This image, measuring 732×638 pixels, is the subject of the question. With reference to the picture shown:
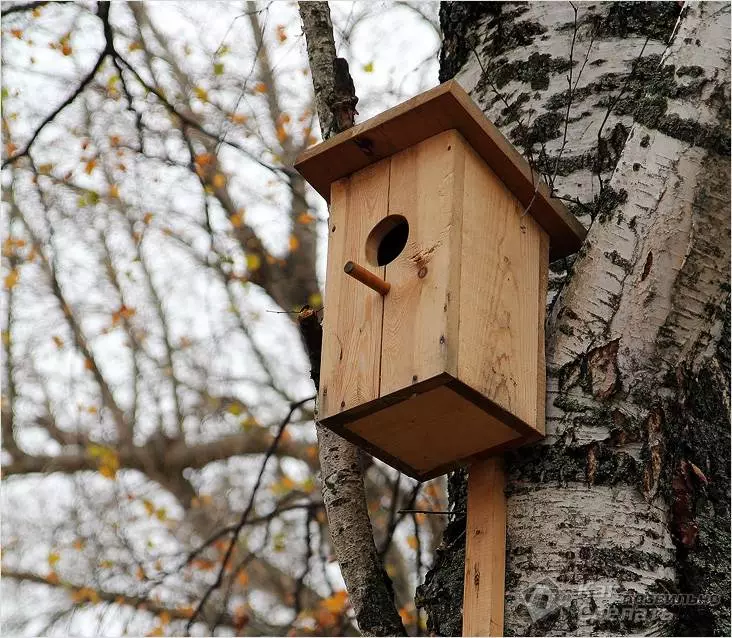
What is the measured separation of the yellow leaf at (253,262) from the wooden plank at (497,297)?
17.8 feet

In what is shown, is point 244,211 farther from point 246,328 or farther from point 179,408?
point 179,408

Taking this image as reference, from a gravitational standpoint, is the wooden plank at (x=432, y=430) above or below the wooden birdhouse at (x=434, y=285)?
below

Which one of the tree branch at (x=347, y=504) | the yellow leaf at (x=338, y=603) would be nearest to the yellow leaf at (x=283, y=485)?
the yellow leaf at (x=338, y=603)

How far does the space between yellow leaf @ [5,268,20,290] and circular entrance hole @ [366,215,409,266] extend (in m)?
7.12

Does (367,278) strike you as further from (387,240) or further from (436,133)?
(436,133)

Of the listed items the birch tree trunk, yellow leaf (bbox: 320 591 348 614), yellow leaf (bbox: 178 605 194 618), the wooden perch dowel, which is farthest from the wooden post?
yellow leaf (bbox: 178 605 194 618)

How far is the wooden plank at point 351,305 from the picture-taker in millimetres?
2299

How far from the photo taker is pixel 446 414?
2.28 metres

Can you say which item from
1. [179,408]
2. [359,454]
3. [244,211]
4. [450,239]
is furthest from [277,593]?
[450,239]

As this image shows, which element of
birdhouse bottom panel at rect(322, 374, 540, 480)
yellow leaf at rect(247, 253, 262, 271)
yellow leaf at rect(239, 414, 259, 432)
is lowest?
birdhouse bottom panel at rect(322, 374, 540, 480)

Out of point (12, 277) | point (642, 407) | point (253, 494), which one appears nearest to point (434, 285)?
point (642, 407)

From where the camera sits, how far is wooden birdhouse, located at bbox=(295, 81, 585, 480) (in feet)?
7.29

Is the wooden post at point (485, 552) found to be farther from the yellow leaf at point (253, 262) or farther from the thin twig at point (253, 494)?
the yellow leaf at point (253, 262)

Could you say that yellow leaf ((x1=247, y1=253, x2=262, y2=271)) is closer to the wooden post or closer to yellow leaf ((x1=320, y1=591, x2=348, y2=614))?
yellow leaf ((x1=320, y1=591, x2=348, y2=614))
